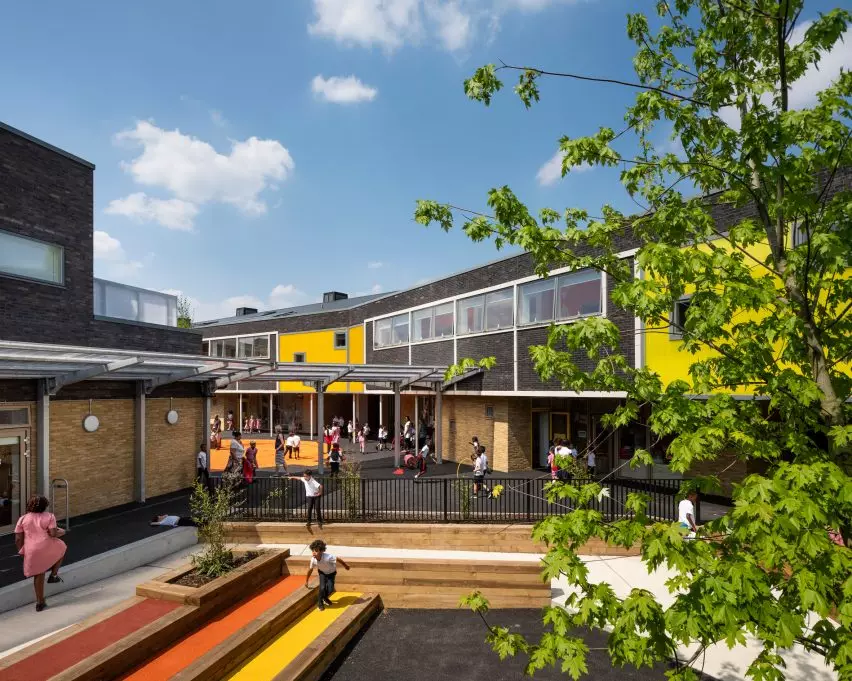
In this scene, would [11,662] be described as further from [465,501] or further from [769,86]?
[769,86]

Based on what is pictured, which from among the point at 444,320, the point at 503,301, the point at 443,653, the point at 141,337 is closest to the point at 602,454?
the point at 503,301

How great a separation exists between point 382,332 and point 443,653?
2303cm

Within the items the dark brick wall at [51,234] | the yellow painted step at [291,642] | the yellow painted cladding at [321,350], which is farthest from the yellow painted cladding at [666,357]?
the yellow painted cladding at [321,350]

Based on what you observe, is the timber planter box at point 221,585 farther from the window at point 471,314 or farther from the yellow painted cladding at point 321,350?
the yellow painted cladding at point 321,350

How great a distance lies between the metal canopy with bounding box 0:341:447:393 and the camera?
33.9 ft

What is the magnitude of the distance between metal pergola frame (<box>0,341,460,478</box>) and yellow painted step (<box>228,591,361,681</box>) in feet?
20.4

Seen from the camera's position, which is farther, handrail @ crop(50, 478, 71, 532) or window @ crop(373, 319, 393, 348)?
window @ crop(373, 319, 393, 348)

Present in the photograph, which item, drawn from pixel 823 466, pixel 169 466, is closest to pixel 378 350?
pixel 169 466

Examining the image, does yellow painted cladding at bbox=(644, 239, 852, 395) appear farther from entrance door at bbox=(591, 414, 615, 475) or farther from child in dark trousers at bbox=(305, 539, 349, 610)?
child in dark trousers at bbox=(305, 539, 349, 610)

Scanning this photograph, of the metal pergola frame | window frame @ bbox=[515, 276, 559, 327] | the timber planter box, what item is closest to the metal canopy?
the metal pergola frame

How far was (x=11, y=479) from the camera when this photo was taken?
40.2 feet

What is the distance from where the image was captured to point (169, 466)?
16.9 m

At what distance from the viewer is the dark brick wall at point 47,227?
1297 centimetres

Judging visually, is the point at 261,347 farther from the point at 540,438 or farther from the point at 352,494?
the point at 352,494
